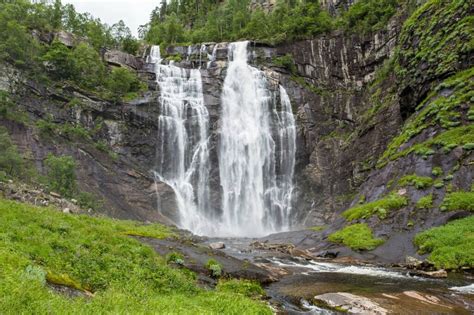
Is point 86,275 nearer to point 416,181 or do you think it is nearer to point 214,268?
point 214,268

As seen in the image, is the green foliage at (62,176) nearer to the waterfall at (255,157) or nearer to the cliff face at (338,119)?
the cliff face at (338,119)

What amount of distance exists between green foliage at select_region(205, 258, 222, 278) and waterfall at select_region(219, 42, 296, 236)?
33272 mm

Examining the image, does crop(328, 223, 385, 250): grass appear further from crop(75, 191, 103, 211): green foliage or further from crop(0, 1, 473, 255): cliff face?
crop(75, 191, 103, 211): green foliage

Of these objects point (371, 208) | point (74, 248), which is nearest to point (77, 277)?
point (74, 248)

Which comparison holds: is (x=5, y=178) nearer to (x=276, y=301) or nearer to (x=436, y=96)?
(x=276, y=301)

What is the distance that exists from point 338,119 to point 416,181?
33467mm

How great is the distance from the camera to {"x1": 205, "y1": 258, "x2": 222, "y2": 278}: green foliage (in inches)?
597

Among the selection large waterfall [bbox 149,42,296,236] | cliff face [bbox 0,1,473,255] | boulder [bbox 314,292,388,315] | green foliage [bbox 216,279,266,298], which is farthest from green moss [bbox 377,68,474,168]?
green foliage [bbox 216,279,266,298]

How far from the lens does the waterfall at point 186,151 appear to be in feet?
164

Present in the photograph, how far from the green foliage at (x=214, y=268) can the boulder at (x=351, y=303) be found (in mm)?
4243

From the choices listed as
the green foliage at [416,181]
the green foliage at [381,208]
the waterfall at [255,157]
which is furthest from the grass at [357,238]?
the waterfall at [255,157]

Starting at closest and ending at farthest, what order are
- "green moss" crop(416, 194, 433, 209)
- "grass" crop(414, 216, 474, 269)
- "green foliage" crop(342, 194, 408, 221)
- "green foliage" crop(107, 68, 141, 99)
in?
"grass" crop(414, 216, 474, 269) → "green moss" crop(416, 194, 433, 209) → "green foliage" crop(342, 194, 408, 221) → "green foliage" crop(107, 68, 141, 99)

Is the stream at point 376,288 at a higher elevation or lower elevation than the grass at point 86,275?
lower

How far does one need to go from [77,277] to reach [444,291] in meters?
13.1
